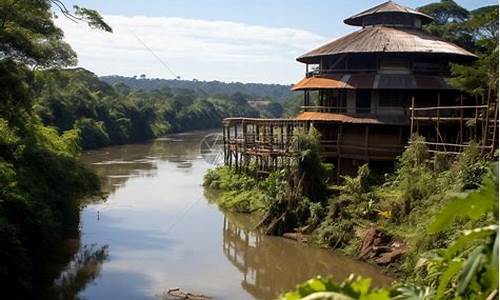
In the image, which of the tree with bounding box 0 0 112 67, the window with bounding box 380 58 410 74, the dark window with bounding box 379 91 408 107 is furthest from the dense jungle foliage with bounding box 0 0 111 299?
the window with bounding box 380 58 410 74

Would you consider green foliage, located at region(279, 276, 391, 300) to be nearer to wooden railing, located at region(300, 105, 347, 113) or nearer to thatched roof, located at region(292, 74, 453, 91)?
thatched roof, located at region(292, 74, 453, 91)

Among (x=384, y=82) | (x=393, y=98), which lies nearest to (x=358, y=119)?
(x=384, y=82)

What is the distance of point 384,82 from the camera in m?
25.9

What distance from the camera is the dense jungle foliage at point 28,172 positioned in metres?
13.9

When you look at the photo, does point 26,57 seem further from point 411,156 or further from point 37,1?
Answer: point 411,156

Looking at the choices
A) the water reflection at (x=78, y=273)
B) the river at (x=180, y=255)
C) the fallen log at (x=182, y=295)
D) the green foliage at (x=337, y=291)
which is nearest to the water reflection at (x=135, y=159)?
the river at (x=180, y=255)

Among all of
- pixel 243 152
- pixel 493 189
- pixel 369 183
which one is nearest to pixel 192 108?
pixel 243 152

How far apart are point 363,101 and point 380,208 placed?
27.8ft

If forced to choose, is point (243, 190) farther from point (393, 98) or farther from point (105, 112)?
point (105, 112)

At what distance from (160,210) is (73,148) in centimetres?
516

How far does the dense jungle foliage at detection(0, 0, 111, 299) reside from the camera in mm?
13930

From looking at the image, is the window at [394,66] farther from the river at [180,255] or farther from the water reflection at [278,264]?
the water reflection at [278,264]

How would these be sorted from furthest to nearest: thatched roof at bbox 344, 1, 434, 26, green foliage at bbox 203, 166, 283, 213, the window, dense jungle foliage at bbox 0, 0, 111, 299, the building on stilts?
thatched roof at bbox 344, 1, 434, 26, the window, green foliage at bbox 203, 166, 283, 213, the building on stilts, dense jungle foliage at bbox 0, 0, 111, 299

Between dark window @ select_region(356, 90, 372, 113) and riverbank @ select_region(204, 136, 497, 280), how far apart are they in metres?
3.86
